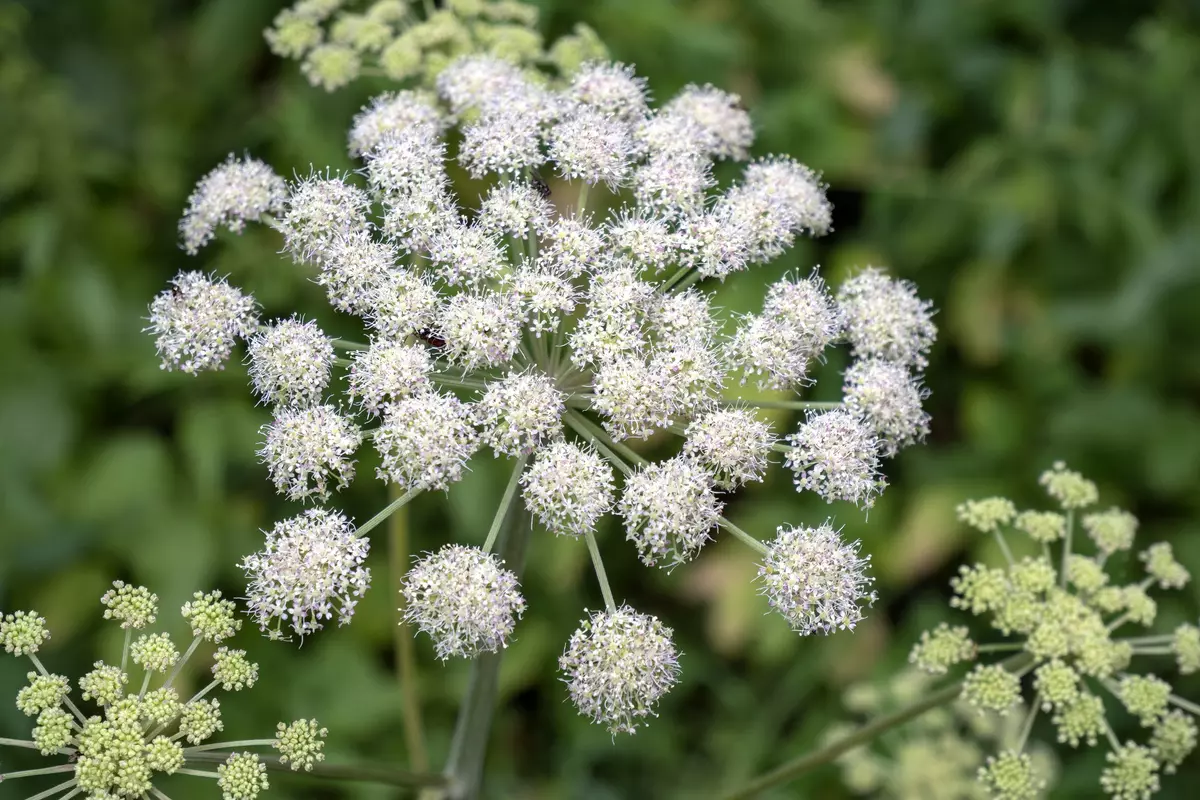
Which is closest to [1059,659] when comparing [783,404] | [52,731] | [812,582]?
[812,582]

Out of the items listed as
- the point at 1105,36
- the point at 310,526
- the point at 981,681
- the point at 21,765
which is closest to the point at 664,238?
the point at 310,526

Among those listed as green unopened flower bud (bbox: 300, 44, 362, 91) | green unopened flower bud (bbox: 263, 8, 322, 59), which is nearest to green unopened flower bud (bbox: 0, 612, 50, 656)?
green unopened flower bud (bbox: 300, 44, 362, 91)

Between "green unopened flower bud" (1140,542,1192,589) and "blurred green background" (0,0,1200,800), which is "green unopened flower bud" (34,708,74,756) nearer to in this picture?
"blurred green background" (0,0,1200,800)

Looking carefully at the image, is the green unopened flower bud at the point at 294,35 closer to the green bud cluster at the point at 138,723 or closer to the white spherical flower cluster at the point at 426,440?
the white spherical flower cluster at the point at 426,440

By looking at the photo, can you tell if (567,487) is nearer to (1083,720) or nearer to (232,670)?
(232,670)

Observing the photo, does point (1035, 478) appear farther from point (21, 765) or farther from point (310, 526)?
point (21, 765)

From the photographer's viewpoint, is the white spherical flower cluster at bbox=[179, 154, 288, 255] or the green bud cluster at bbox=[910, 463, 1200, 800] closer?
the green bud cluster at bbox=[910, 463, 1200, 800]
